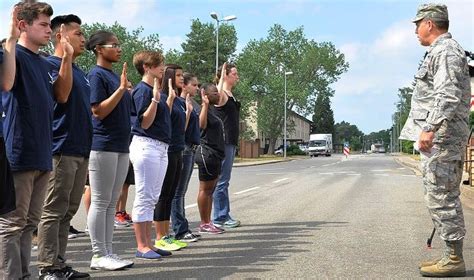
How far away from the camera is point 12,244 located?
11.4 ft

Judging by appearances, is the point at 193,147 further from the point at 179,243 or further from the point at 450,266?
the point at 450,266

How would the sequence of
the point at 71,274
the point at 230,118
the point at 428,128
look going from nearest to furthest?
the point at 71,274, the point at 428,128, the point at 230,118

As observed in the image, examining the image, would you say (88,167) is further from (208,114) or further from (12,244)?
(208,114)

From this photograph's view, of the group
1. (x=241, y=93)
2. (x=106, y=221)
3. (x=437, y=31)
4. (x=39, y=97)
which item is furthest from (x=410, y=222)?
(x=241, y=93)

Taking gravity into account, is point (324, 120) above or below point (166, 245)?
above

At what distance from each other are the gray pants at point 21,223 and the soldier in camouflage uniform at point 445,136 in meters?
2.96

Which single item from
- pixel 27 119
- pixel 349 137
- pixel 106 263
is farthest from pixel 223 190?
pixel 349 137

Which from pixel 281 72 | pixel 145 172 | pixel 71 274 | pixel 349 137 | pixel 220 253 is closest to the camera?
pixel 71 274

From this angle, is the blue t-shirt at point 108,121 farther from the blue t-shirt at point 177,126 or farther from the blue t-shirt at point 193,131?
the blue t-shirt at point 193,131

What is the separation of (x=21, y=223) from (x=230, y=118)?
413 cm

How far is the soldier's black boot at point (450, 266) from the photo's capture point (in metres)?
4.50

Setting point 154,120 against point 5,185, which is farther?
point 154,120

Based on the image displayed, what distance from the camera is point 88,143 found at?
14.1 ft

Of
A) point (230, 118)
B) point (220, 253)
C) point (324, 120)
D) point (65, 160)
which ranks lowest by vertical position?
point (220, 253)
